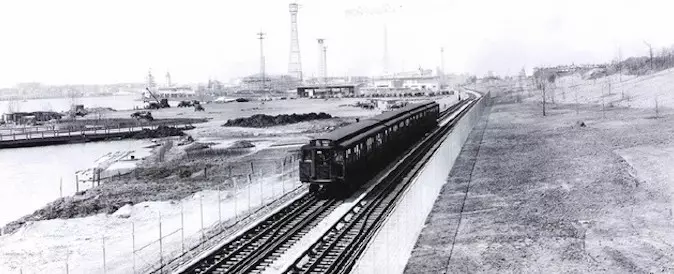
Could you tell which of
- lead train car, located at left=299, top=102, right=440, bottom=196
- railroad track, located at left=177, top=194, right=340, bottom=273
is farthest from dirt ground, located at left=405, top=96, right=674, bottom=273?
railroad track, located at left=177, top=194, right=340, bottom=273

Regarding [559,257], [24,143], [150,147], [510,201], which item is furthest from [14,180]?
[559,257]

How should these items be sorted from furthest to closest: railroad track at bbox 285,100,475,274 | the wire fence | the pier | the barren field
Result: 1. the pier
2. the barren field
3. the wire fence
4. railroad track at bbox 285,100,475,274

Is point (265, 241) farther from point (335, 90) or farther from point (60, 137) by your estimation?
point (335, 90)

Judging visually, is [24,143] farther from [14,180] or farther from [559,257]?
[559,257]

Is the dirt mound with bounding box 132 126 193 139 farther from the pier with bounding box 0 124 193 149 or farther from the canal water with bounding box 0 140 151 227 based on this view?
the canal water with bounding box 0 140 151 227

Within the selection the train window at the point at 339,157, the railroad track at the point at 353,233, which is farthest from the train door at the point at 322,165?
the railroad track at the point at 353,233
